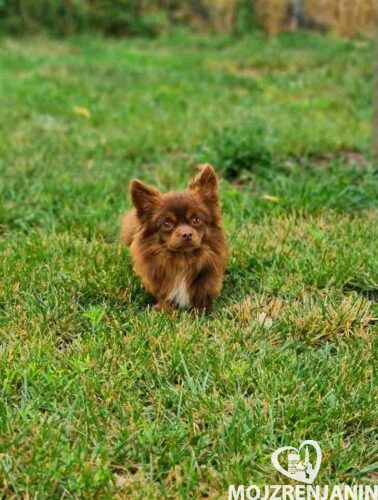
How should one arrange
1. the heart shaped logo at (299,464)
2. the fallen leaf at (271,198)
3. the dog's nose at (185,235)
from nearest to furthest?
1. the heart shaped logo at (299,464)
2. the dog's nose at (185,235)
3. the fallen leaf at (271,198)

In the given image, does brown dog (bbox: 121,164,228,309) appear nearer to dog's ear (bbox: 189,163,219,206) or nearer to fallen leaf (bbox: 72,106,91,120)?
dog's ear (bbox: 189,163,219,206)

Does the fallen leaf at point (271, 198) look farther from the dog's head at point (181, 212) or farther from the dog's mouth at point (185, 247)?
the dog's mouth at point (185, 247)

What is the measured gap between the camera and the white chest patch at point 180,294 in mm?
4016

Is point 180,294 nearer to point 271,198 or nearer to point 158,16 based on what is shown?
point 271,198

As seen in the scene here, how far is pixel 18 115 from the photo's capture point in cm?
954

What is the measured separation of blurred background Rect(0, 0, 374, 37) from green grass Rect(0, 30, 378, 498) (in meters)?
11.2

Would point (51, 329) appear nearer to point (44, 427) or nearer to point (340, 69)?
point (44, 427)

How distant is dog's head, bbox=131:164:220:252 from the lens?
3.82m

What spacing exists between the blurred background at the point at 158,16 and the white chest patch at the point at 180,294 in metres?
15.0

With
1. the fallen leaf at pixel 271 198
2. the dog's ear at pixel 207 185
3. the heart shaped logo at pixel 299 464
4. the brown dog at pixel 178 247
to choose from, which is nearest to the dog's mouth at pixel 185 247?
the brown dog at pixel 178 247

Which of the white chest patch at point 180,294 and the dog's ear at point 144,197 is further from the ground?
the dog's ear at point 144,197

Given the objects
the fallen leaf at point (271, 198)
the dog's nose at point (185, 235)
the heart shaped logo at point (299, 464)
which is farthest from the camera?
the fallen leaf at point (271, 198)

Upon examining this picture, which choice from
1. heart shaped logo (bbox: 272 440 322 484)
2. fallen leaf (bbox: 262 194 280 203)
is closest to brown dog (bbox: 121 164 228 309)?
heart shaped logo (bbox: 272 440 322 484)

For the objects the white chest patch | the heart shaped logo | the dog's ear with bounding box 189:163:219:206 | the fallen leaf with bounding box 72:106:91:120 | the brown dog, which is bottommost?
the fallen leaf with bounding box 72:106:91:120
